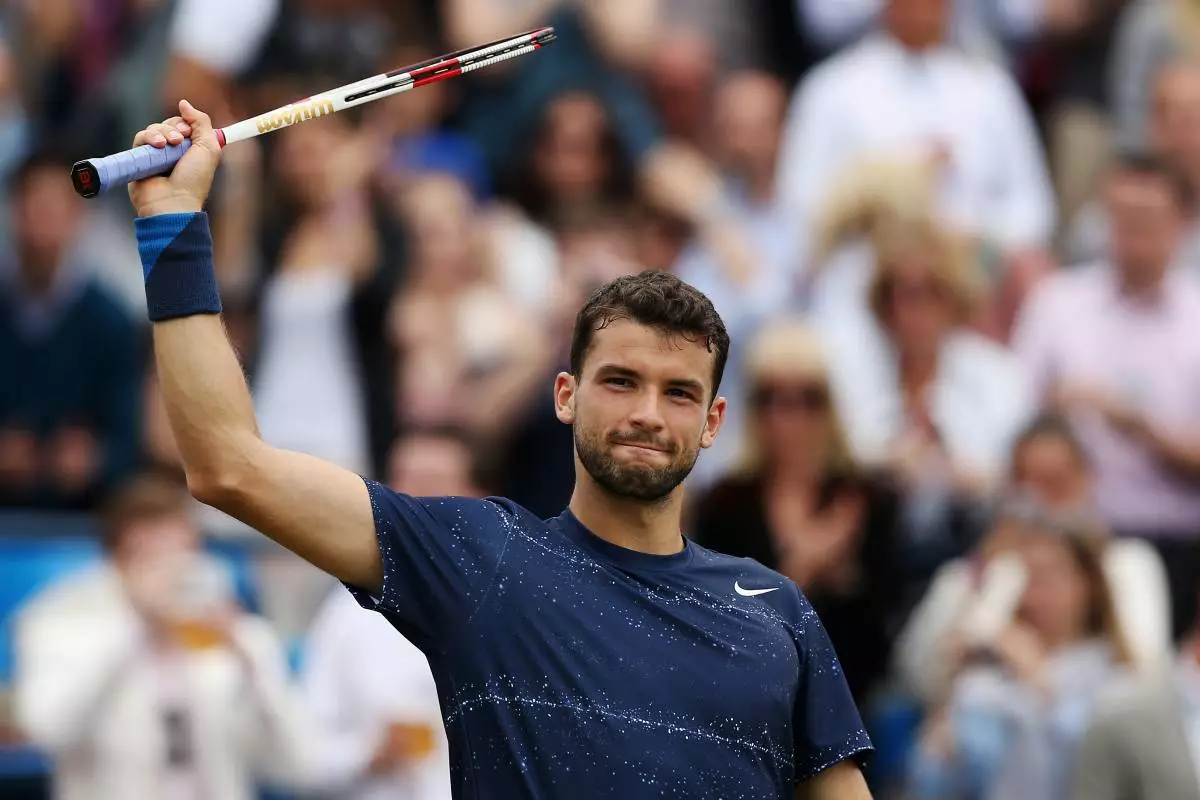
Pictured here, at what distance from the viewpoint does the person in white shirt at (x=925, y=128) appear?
10219mm

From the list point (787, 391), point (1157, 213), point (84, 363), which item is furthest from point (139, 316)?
A: point (1157, 213)

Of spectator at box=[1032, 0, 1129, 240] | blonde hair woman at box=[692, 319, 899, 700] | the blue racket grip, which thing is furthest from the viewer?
spectator at box=[1032, 0, 1129, 240]

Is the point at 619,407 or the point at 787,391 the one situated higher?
the point at 619,407

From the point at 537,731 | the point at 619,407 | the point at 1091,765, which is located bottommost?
the point at 1091,765

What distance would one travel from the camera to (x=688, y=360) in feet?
13.4

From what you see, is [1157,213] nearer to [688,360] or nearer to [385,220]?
[385,220]

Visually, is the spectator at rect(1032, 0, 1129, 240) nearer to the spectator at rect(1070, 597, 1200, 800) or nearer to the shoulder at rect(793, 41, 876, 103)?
the shoulder at rect(793, 41, 876, 103)

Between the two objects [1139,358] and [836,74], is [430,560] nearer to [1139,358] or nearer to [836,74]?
[1139,358]

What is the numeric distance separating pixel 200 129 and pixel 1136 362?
611 cm

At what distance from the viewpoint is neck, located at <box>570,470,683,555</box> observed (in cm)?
412

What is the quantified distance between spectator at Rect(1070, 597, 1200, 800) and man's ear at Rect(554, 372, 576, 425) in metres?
3.62

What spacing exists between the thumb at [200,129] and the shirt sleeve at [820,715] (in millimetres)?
1498

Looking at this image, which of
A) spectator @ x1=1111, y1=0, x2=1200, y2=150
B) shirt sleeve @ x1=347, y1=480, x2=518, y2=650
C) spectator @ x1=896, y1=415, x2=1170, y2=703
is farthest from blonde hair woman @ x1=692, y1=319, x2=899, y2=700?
shirt sleeve @ x1=347, y1=480, x2=518, y2=650

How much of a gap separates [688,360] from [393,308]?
5.36 meters
